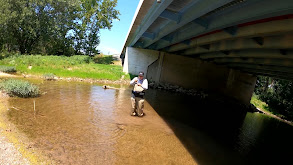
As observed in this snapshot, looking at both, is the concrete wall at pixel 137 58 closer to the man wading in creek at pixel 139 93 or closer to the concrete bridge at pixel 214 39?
the concrete bridge at pixel 214 39

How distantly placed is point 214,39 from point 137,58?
13084 millimetres

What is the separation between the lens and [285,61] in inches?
432

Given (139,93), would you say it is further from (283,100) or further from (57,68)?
(283,100)

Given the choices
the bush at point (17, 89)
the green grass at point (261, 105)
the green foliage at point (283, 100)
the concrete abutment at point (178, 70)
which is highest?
the concrete abutment at point (178, 70)

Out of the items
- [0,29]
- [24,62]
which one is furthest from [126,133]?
[0,29]

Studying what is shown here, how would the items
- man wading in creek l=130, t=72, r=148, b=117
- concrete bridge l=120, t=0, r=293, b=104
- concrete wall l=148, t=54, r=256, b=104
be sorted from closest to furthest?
concrete bridge l=120, t=0, r=293, b=104 < man wading in creek l=130, t=72, r=148, b=117 < concrete wall l=148, t=54, r=256, b=104

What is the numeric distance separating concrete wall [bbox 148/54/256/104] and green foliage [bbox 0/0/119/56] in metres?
16.5

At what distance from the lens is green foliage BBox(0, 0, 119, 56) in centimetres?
2228

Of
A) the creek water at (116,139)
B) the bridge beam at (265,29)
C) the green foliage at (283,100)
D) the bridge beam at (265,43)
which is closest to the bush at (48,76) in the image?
the creek water at (116,139)

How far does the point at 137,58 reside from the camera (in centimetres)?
2216

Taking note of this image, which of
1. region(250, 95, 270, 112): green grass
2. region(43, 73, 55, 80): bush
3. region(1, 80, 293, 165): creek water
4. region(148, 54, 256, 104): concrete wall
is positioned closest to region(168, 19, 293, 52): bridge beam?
region(1, 80, 293, 165): creek water

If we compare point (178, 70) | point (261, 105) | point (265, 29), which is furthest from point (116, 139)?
point (261, 105)

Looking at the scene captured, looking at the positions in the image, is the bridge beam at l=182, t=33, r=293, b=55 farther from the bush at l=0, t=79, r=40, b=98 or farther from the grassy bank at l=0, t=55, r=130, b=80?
the grassy bank at l=0, t=55, r=130, b=80

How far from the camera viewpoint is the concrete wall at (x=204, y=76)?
71.5ft
